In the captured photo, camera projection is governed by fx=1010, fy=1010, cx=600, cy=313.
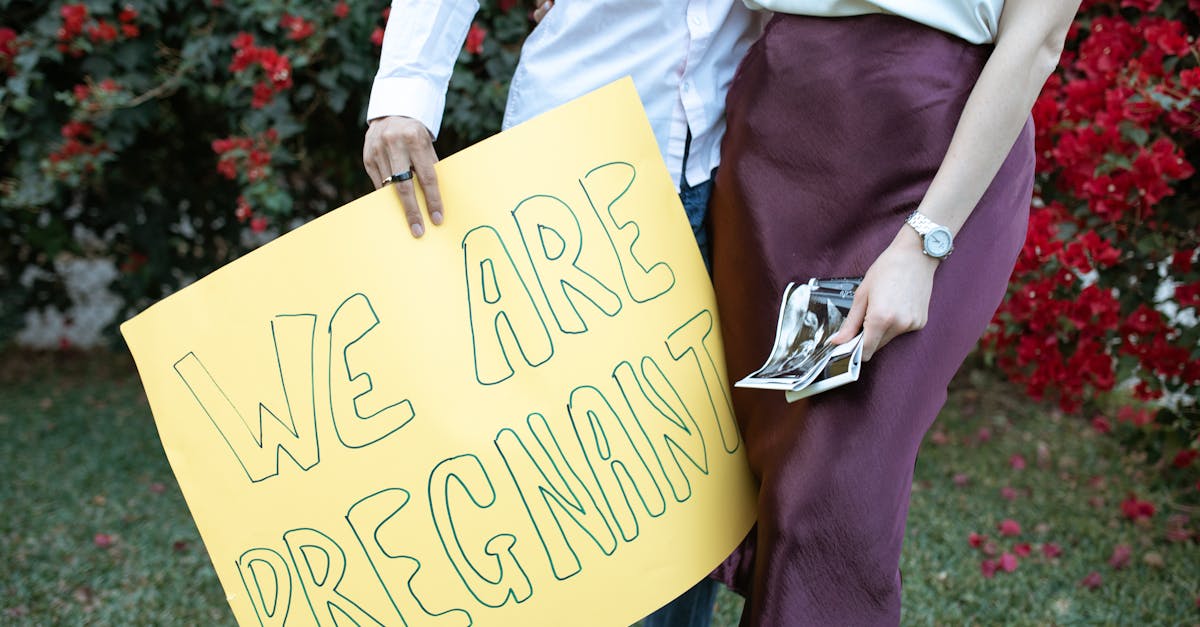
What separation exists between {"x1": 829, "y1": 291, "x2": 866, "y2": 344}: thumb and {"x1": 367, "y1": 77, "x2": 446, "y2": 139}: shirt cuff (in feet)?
1.72

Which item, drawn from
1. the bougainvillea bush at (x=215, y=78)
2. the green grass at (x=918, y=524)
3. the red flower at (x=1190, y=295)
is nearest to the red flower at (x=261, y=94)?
the bougainvillea bush at (x=215, y=78)

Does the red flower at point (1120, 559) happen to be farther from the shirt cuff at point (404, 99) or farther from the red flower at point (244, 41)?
the red flower at point (244, 41)

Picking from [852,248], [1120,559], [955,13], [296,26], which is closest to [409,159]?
[852,248]

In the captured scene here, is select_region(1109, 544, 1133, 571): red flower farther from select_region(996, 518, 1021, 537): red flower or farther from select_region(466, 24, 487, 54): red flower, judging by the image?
select_region(466, 24, 487, 54): red flower

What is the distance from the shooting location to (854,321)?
1.08 m

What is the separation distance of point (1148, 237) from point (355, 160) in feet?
7.99

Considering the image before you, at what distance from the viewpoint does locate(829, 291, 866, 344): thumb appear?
3.53 ft

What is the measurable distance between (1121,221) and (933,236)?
67.5 inches

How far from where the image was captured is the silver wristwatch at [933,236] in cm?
106

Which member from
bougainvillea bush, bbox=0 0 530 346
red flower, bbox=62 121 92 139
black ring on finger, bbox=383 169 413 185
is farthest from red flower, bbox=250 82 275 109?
black ring on finger, bbox=383 169 413 185

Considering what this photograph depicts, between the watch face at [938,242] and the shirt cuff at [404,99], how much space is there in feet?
1.88

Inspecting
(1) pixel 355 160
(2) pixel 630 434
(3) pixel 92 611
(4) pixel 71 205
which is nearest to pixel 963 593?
(2) pixel 630 434

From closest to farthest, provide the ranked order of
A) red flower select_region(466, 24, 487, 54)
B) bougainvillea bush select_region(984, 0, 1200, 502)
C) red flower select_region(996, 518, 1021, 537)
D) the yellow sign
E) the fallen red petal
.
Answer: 1. the yellow sign
2. bougainvillea bush select_region(984, 0, 1200, 502)
3. the fallen red petal
4. red flower select_region(466, 24, 487, 54)
5. red flower select_region(996, 518, 1021, 537)

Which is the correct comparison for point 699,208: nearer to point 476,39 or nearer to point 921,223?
point 921,223
